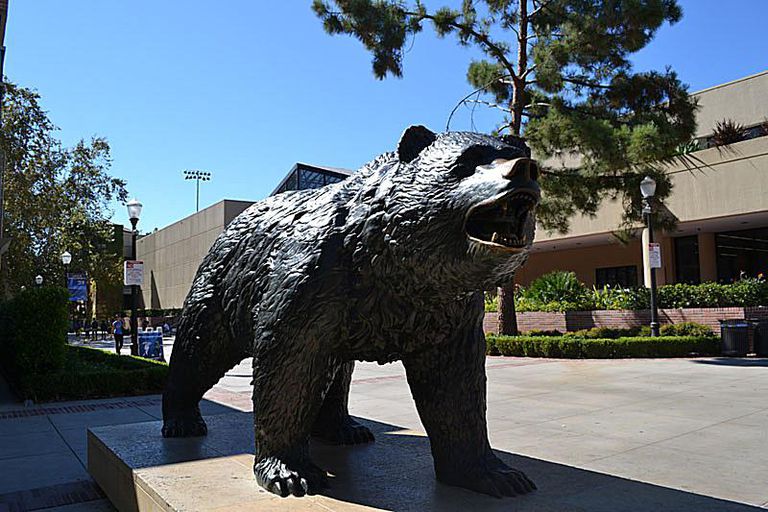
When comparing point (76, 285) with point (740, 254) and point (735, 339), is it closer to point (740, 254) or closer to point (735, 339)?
point (735, 339)

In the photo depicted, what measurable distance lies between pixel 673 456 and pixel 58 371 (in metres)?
8.93

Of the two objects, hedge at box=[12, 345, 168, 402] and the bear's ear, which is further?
hedge at box=[12, 345, 168, 402]

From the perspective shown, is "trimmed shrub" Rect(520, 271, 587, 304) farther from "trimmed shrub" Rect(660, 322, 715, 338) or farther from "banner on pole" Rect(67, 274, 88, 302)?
"banner on pole" Rect(67, 274, 88, 302)

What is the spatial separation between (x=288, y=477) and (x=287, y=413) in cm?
29

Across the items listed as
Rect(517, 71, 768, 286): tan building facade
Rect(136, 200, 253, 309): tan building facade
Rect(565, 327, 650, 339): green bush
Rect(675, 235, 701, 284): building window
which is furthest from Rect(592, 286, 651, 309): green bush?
Rect(136, 200, 253, 309): tan building facade

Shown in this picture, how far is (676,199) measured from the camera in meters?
19.3

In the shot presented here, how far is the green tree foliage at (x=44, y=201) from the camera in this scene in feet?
79.0

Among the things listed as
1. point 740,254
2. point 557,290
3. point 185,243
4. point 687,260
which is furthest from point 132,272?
point 185,243

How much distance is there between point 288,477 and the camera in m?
2.95

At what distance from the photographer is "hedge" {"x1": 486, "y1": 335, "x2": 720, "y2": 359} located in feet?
45.4

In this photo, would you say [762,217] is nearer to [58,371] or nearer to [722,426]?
[722,426]

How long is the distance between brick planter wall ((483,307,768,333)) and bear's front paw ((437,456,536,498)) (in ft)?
47.1

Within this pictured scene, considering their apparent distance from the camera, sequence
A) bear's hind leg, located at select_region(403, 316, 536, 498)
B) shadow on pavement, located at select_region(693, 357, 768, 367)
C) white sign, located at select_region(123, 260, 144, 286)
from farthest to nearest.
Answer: white sign, located at select_region(123, 260, 144, 286) → shadow on pavement, located at select_region(693, 357, 768, 367) → bear's hind leg, located at select_region(403, 316, 536, 498)

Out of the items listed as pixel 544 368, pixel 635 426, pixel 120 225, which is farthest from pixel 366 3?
pixel 120 225
